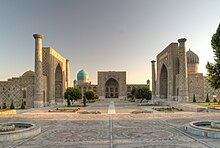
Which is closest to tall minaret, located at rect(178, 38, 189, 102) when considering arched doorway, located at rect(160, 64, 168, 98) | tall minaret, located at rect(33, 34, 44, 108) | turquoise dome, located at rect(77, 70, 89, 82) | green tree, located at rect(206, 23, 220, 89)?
arched doorway, located at rect(160, 64, 168, 98)

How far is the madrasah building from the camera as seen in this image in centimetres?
3139

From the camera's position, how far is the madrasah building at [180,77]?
3139 cm

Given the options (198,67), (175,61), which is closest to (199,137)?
(175,61)

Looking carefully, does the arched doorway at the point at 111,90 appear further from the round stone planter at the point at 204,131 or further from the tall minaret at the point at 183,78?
the round stone planter at the point at 204,131

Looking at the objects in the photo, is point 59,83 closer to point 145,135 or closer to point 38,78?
point 38,78

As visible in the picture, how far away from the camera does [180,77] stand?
1242 inches

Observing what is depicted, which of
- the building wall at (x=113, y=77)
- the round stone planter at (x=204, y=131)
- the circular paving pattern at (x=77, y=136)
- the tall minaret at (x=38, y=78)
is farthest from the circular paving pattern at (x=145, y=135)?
the building wall at (x=113, y=77)

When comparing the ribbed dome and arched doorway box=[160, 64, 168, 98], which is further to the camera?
arched doorway box=[160, 64, 168, 98]

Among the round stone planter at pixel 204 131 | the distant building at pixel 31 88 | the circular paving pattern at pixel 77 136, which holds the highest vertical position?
the distant building at pixel 31 88

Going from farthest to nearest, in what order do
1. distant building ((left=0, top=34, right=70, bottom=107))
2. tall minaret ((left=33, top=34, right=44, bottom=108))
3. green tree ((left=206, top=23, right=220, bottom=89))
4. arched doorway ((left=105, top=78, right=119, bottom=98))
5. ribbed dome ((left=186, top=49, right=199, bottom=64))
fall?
arched doorway ((left=105, top=78, right=119, bottom=98))
ribbed dome ((left=186, top=49, right=199, bottom=64))
distant building ((left=0, top=34, right=70, bottom=107))
tall minaret ((left=33, top=34, right=44, bottom=108))
green tree ((left=206, top=23, right=220, bottom=89))

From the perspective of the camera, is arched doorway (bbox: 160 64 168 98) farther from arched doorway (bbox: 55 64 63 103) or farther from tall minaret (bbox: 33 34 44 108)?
tall minaret (bbox: 33 34 44 108)

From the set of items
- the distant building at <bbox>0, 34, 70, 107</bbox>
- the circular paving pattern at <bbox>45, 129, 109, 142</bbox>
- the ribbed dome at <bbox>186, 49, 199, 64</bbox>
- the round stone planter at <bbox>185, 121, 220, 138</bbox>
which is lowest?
the circular paving pattern at <bbox>45, 129, 109, 142</bbox>

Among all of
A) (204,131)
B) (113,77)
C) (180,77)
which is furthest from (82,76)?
(204,131)

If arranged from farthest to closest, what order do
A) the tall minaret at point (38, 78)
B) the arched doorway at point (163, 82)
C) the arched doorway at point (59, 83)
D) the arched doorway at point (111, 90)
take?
1. the arched doorway at point (111, 90)
2. the arched doorway at point (163, 82)
3. the arched doorway at point (59, 83)
4. the tall minaret at point (38, 78)
